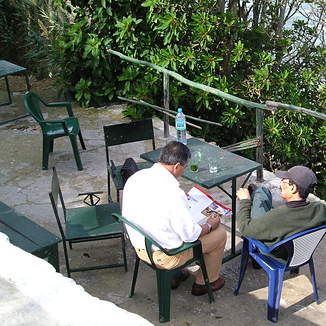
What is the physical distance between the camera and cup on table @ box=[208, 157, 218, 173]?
4379 mm

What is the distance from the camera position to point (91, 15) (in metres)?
7.87

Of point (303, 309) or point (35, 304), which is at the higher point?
point (35, 304)

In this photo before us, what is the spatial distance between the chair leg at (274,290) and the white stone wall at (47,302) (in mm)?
1844

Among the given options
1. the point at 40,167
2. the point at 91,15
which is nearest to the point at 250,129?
the point at 91,15

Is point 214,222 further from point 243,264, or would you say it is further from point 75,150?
point 75,150

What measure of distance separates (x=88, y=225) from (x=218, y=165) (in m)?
1.11

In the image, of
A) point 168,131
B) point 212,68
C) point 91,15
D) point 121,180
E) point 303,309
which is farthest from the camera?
point 91,15

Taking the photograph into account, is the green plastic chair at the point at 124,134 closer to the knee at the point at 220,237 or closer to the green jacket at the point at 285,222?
the knee at the point at 220,237

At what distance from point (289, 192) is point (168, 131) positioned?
3.33m

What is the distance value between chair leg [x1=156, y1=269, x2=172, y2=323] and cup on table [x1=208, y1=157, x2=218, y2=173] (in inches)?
39.2

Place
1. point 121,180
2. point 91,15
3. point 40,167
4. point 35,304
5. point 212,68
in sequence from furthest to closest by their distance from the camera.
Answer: point 91,15 → point 212,68 → point 40,167 → point 121,180 → point 35,304

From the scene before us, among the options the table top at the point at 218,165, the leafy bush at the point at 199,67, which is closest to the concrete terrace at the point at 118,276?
the table top at the point at 218,165

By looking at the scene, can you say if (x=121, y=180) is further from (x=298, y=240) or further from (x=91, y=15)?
(x=91, y=15)

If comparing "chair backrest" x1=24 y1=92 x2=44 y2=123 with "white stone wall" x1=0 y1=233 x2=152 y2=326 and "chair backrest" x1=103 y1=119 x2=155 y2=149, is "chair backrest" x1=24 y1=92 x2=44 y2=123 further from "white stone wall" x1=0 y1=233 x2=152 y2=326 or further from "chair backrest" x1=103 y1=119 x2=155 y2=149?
"white stone wall" x1=0 y1=233 x2=152 y2=326
